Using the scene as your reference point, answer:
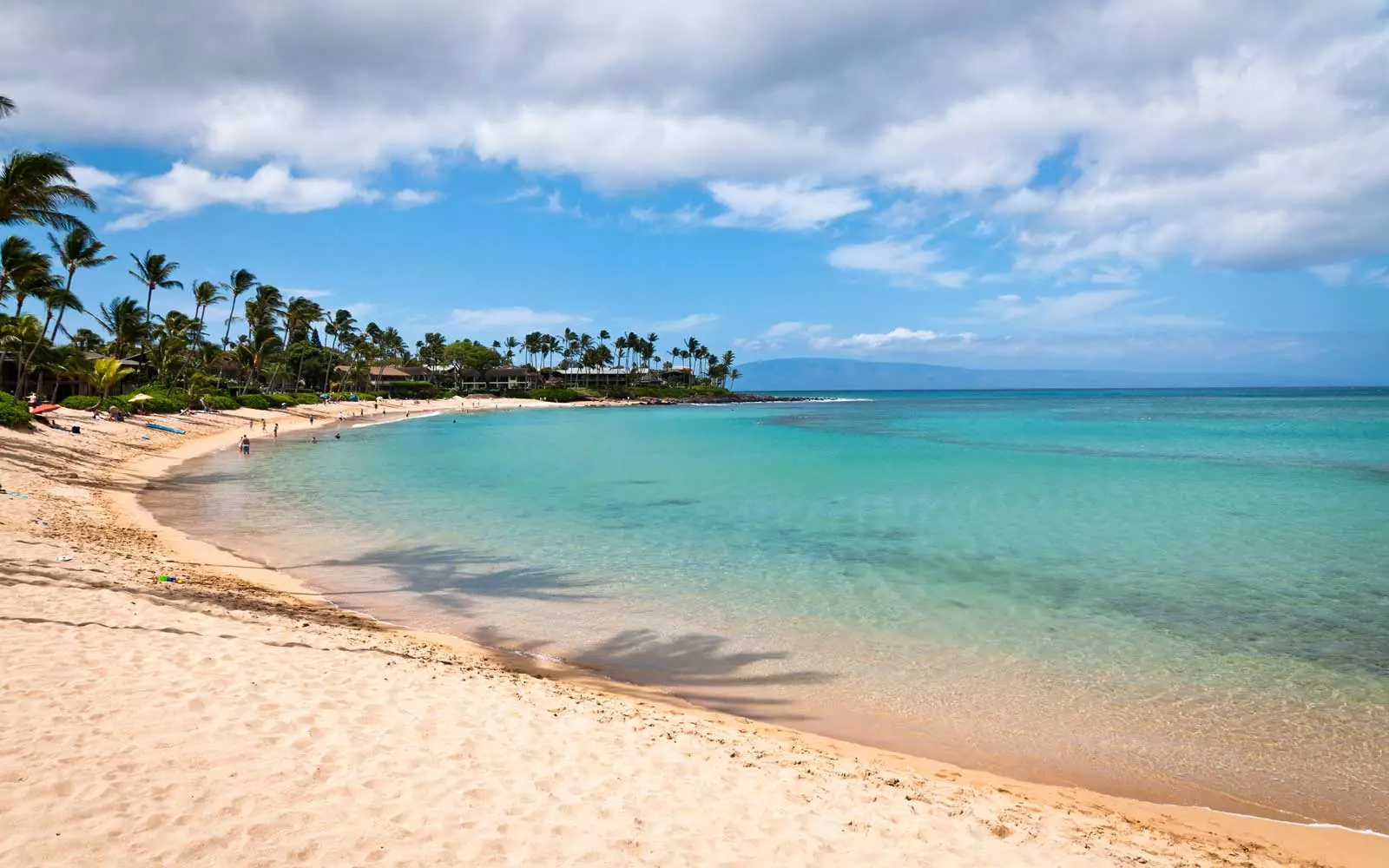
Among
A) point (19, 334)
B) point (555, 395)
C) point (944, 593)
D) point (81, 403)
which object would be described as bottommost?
point (944, 593)

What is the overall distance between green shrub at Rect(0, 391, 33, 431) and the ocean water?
7006 millimetres

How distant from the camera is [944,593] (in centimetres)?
1292

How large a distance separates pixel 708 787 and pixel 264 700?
12.6 feet

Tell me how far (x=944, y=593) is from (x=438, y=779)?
9922mm

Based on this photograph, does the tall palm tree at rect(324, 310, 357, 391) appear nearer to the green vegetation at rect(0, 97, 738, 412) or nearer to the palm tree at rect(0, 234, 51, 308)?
the green vegetation at rect(0, 97, 738, 412)

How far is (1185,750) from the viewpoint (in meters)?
7.14

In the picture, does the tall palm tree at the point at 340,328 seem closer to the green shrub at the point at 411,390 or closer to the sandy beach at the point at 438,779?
the green shrub at the point at 411,390

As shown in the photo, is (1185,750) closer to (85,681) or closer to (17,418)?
(85,681)

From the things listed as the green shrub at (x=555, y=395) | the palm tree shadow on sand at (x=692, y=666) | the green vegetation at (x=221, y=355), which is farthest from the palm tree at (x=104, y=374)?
the green shrub at (x=555, y=395)

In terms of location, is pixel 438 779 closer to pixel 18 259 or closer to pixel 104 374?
pixel 18 259

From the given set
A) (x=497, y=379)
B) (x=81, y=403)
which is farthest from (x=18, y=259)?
(x=497, y=379)

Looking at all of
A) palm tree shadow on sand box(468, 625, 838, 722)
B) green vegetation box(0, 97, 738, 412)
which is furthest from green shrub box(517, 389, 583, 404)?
palm tree shadow on sand box(468, 625, 838, 722)

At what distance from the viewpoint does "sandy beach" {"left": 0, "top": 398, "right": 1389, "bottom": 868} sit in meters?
4.29

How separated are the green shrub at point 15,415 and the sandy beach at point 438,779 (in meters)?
25.9
